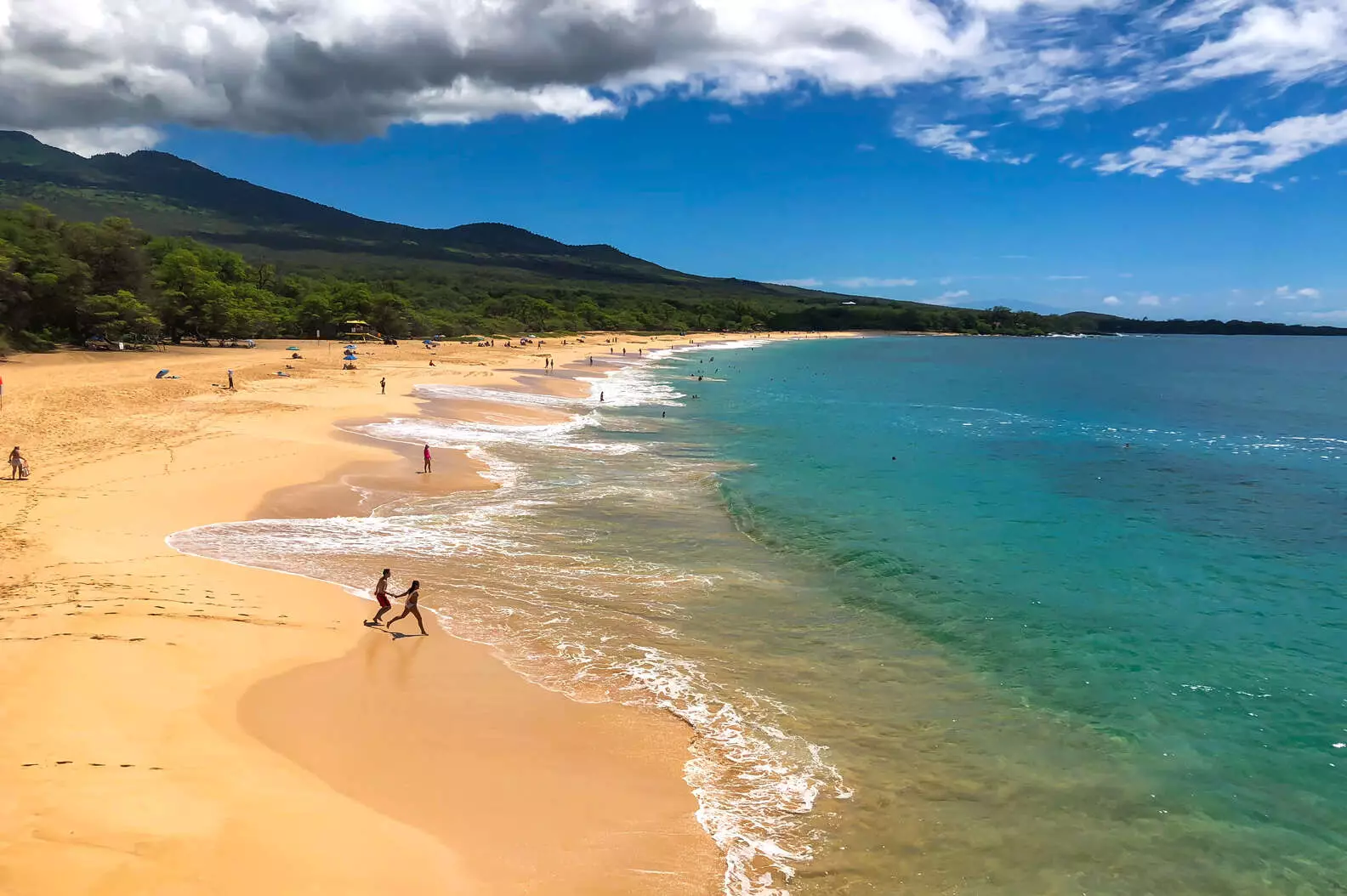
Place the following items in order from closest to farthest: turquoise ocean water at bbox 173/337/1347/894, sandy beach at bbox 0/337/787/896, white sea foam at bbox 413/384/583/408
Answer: sandy beach at bbox 0/337/787/896 → turquoise ocean water at bbox 173/337/1347/894 → white sea foam at bbox 413/384/583/408

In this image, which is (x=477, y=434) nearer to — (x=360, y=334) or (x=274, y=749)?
(x=274, y=749)

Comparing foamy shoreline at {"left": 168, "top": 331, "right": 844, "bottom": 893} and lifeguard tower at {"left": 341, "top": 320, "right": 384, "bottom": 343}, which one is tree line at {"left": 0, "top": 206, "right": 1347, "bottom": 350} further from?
foamy shoreline at {"left": 168, "top": 331, "right": 844, "bottom": 893}

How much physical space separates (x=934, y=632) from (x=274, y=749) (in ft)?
40.6

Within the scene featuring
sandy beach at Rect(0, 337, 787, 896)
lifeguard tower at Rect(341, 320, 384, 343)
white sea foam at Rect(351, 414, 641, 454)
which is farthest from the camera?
lifeguard tower at Rect(341, 320, 384, 343)

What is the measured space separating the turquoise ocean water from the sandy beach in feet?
3.67

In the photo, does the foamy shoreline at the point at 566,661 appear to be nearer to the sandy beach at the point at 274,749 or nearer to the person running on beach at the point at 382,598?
the sandy beach at the point at 274,749

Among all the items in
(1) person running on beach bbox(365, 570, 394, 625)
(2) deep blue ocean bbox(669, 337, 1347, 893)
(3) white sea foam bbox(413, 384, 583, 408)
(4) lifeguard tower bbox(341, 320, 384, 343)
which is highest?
(4) lifeguard tower bbox(341, 320, 384, 343)

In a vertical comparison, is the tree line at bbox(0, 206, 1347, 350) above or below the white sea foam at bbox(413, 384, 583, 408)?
above

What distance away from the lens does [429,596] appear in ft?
54.3

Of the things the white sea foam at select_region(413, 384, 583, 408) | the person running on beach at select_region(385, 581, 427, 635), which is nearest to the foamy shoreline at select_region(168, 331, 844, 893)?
the person running on beach at select_region(385, 581, 427, 635)

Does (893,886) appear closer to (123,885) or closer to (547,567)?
(123,885)

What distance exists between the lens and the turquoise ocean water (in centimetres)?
990

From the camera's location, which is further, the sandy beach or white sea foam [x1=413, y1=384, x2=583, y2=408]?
white sea foam [x1=413, y1=384, x2=583, y2=408]

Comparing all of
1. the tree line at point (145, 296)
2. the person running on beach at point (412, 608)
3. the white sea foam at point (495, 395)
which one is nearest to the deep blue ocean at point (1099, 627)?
the person running on beach at point (412, 608)
